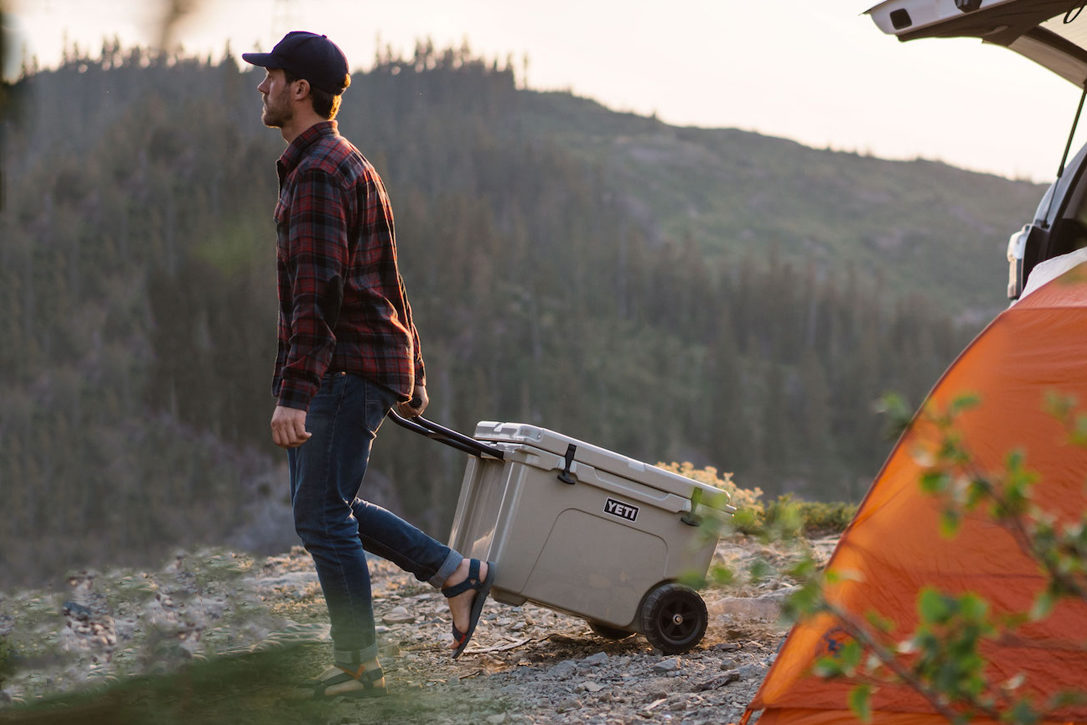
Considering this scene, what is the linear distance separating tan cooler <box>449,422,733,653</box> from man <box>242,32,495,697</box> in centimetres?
56

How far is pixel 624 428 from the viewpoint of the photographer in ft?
231

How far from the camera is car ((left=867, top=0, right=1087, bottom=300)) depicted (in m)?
3.62

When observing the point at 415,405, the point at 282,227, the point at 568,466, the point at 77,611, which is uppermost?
Answer: the point at 282,227

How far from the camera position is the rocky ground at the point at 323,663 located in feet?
12.0

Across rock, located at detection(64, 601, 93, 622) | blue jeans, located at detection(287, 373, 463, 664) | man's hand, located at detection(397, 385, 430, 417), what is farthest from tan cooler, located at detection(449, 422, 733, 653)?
rock, located at detection(64, 601, 93, 622)

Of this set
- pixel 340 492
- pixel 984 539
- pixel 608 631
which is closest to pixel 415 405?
pixel 340 492

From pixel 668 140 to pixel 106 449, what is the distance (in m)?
85.9

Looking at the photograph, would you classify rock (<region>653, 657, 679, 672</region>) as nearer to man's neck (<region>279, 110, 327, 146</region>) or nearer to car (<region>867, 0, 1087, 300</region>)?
car (<region>867, 0, 1087, 300</region>)

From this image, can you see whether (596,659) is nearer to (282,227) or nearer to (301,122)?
(282,227)

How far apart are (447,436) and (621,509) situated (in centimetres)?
72

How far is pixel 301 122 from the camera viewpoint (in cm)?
377

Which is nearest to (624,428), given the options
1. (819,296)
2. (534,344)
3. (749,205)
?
(534,344)

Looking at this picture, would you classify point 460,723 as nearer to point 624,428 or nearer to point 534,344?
point 624,428

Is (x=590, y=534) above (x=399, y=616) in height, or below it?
above
